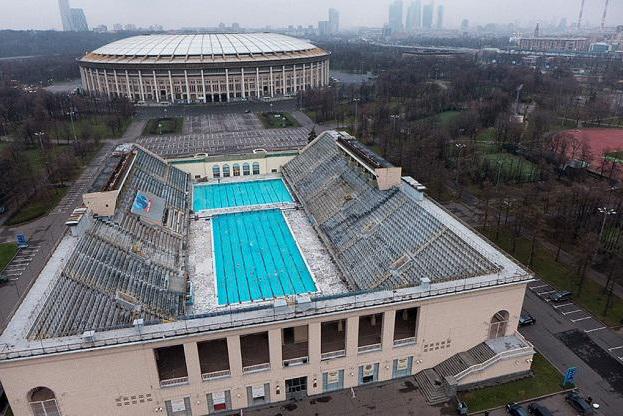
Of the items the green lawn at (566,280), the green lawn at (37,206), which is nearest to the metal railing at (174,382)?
the green lawn at (566,280)

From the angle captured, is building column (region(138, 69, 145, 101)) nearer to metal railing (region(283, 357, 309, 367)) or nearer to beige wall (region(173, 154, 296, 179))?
beige wall (region(173, 154, 296, 179))

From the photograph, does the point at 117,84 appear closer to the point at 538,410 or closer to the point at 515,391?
the point at 515,391

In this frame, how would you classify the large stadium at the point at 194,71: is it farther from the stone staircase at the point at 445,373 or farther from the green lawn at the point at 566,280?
the stone staircase at the point at 445,373

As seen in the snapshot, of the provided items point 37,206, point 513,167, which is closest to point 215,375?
point 37,206

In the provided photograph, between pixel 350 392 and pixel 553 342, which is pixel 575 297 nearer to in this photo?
pixel 553 342

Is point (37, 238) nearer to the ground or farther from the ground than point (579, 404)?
nearer to the ground

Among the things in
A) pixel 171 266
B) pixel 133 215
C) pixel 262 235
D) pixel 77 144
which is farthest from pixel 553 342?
pixel 77 144
